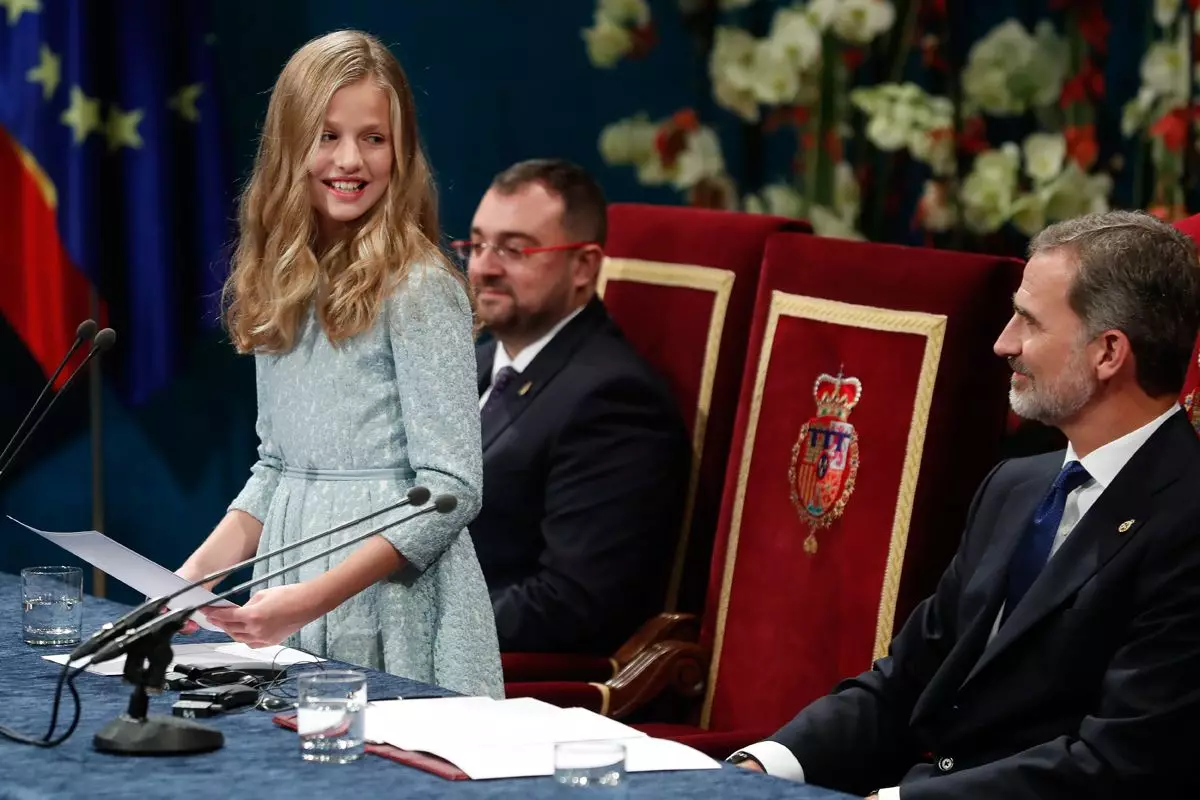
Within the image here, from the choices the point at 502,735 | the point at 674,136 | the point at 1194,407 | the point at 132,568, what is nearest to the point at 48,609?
the point at 132,568

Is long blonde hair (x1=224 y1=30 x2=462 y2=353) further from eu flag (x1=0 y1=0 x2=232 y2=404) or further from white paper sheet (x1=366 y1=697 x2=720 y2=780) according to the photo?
eu flag (x1=0 y1=0 x2=232 y2=404)

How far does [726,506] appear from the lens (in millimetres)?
3289

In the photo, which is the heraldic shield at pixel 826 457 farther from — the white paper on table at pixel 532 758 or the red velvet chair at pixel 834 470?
the white paper on table at pixel 532 758

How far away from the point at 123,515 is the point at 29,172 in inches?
37.7

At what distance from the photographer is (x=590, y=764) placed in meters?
1.70

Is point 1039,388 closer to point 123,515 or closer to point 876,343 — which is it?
point 876,343

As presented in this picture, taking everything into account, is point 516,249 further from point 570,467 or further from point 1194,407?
point 1194,407

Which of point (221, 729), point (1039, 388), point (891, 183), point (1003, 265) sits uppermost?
point (891, 183)

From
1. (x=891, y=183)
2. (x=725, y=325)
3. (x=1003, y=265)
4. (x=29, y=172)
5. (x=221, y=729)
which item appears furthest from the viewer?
(x=29, y=172)

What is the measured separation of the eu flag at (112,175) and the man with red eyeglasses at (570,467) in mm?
955

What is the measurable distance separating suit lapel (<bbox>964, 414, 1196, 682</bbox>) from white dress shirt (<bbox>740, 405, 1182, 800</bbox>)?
0.06ft

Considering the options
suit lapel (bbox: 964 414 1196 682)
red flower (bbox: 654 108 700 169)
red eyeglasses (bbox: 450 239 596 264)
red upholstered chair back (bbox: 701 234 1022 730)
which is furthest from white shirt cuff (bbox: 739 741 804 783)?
red flower (bbox: 654 108 700 169)

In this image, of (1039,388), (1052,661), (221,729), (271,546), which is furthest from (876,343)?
(221,729)

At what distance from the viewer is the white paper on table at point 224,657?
7.41 feet
